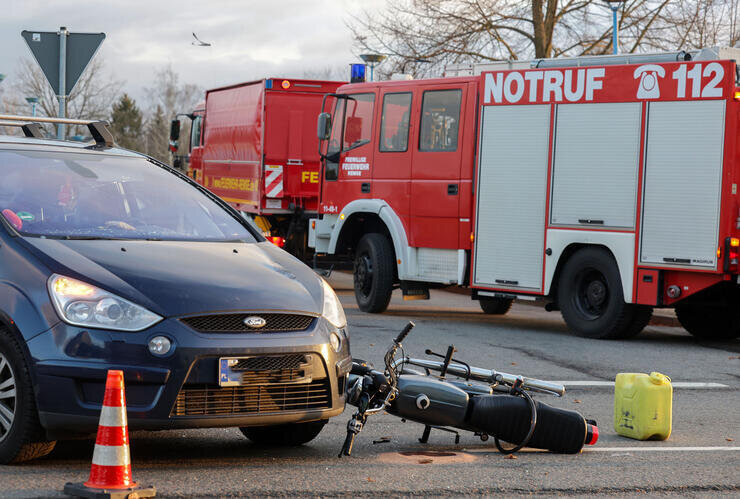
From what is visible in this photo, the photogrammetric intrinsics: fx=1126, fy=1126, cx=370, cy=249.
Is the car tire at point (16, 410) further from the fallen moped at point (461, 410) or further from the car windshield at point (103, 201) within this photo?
the fallen moped at point (461, 410)

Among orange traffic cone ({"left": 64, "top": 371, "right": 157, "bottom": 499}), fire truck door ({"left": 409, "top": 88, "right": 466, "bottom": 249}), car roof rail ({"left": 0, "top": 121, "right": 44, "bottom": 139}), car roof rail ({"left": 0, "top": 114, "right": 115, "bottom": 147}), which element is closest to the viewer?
orange traffic cone ({"left": 64, "top": 371, "right": 157, "bottom": 499})

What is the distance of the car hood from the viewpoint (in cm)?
520

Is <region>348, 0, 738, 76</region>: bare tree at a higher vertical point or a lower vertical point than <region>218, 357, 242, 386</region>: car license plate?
higher

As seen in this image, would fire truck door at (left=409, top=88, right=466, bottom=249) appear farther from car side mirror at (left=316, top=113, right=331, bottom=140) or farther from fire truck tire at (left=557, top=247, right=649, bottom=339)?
fire truck tire at (left=557, top=247, right=649, bottom=339)

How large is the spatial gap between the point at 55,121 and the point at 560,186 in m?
6.79

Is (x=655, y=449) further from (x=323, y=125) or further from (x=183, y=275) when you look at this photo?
(x=323, y=125)

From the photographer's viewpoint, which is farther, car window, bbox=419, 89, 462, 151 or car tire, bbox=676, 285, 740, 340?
car window, bbox=419, 89, 462, 151

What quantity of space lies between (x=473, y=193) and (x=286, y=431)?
765 centimetres

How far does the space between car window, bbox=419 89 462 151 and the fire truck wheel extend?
142 cm

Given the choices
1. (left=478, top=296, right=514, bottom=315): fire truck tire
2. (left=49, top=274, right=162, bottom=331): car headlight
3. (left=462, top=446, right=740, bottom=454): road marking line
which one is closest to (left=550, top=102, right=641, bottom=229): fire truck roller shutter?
(left=478, top=296, right=514, bottom=315): fire truck tire

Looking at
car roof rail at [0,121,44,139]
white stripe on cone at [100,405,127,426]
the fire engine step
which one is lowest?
the fire engine step

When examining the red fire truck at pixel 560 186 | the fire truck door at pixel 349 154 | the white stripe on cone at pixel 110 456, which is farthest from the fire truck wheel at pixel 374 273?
the white stripe on cone at pixel 110 456

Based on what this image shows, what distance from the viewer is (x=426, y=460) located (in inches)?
233

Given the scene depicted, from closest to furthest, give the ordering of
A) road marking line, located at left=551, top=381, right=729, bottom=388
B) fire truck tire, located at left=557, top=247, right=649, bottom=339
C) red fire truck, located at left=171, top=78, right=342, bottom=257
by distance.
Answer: road marking line, located at left=551, top=381, right=729, bottom=388
fire truck tire, located at left=557, top=247, right=649, bottom=339
red fire truck, located at left=171, top=78, right=342, bottom=257
